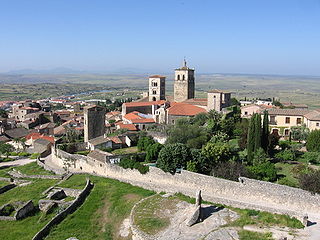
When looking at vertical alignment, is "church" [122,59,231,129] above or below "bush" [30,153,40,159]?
above

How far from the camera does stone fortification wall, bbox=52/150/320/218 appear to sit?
19.9 m

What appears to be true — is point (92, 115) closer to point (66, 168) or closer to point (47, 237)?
point (66, 168)

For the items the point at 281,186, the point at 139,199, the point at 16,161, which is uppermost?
the point at 281,186

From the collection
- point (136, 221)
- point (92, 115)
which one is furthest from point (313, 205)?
point (92, 115)

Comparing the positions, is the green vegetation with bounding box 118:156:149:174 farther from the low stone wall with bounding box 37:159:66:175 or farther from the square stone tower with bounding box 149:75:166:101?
the square stone tower with bounding box 149:75:166:101

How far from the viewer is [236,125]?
128ft

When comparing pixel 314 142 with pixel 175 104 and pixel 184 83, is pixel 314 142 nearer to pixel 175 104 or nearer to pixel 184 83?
pixel 175 104

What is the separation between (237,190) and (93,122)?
78.7 ft

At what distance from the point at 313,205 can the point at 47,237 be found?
1542cm

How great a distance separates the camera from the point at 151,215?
20391 millimetres

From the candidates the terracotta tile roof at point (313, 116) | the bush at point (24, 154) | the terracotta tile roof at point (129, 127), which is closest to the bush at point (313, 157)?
the terracotta tile roof at point (313, 116)

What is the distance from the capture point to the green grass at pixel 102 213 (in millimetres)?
20547

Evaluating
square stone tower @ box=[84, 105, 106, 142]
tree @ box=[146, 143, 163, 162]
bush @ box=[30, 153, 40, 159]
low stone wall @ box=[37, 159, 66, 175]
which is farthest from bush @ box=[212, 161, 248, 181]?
bush @ box=[30, 153, 40, 159]

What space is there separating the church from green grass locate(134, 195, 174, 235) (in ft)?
85.1
